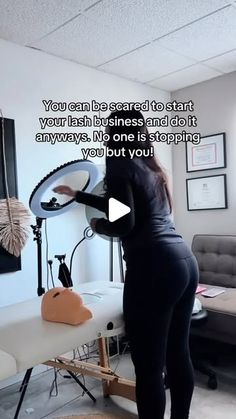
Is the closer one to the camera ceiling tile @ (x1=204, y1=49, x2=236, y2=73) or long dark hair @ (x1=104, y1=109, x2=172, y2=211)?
long dark hair @ (x1=104, y1=109, x2=172, y2=211)

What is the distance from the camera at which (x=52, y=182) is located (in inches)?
68.6

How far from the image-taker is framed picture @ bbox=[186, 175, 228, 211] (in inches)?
124

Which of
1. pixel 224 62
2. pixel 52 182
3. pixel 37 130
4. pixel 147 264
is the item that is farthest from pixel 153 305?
pixel 224 62

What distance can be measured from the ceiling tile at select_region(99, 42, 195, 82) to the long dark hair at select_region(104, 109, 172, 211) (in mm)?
1248

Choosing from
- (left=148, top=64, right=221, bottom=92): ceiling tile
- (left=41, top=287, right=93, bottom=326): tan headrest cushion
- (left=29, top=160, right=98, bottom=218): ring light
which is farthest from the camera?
(left=148, top=64, right=221, bottom=92): ceiling tile

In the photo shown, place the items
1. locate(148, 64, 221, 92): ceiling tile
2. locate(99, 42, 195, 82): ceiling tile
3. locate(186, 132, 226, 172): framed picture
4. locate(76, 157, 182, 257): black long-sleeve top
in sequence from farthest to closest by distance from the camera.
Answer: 1. locate(186, 132, 226, 172): framed picture
2. locate(148, 64, 221, 92): ceiling tile
3. locate(99, 42, 195, 82): ceiling tile
4. locate(76, 157, 182, 257): black long-sleeve top

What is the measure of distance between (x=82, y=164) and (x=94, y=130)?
1.10m

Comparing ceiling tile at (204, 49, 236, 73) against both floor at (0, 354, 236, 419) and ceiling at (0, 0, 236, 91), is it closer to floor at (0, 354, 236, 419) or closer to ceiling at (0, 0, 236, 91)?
ceiling at (0, 0, 236, 91)

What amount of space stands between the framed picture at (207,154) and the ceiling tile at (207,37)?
714 mm

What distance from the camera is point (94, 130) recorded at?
2861 millimetres

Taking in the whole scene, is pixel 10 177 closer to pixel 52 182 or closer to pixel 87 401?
pixel 52 182

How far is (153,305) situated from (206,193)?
Answer: 2111 millimetres
